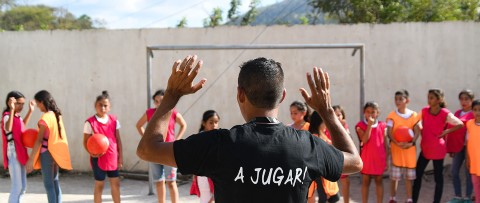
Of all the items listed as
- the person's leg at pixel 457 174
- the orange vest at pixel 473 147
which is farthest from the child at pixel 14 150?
the person's leg at pixel 457 174

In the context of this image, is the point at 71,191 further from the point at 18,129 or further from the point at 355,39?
the point at 355,39

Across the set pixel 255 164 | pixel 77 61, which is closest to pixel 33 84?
pixel 77 61

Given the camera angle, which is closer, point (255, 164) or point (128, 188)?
point (255, 164)

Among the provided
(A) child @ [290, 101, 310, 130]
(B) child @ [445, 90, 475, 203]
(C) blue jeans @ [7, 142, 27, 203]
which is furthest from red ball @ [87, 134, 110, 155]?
(B) child @ [445, 90, 475, 203]

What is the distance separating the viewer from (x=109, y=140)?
224 inches

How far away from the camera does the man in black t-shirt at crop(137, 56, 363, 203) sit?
1.80m

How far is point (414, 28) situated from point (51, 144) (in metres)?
5.53

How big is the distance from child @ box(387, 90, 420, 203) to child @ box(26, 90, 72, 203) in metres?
3.71

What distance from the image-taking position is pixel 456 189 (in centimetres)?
622

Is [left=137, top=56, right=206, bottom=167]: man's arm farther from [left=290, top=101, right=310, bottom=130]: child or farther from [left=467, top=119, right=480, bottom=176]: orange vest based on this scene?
[left=467, top=119, right=480, bottom=176]: orange vest

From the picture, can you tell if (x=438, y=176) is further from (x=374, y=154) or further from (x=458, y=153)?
(x=374, y=154)

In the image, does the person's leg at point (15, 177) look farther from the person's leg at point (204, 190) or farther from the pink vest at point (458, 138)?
the pink vest at point (458, 138)

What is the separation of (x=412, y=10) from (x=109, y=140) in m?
7.84

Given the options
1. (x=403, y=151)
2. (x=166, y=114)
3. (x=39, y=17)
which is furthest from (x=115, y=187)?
(x=39, y=17)
